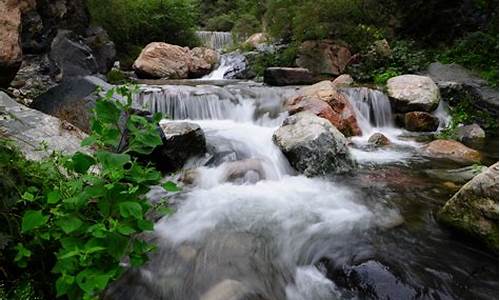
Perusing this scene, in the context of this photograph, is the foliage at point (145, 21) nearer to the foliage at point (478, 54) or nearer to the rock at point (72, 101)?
the rock at point (72, 101)

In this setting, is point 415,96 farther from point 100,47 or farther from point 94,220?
point 94,220

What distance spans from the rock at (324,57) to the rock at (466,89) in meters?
2.60

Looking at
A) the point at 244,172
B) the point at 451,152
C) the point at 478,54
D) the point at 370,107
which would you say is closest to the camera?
the point at 244,172

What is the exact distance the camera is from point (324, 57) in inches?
450

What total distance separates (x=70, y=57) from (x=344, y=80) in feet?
21.6

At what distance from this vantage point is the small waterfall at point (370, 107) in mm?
8219

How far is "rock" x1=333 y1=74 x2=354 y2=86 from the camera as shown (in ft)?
32.5

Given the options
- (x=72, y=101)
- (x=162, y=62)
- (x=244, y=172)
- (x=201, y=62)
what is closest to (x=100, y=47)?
(x=162, y=62)

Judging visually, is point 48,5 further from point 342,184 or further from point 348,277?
point 348,277

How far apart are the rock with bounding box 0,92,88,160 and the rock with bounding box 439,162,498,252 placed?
3.42 m

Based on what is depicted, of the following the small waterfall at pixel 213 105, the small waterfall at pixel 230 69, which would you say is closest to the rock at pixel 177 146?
the small waterfall at pixel 213 105

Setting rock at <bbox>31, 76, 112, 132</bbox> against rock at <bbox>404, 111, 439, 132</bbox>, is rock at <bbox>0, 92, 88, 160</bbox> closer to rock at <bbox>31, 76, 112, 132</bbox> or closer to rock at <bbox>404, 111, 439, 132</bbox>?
rock at <bbox>31, 76, 112, 132</bbox>

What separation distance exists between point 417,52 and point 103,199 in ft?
37.0

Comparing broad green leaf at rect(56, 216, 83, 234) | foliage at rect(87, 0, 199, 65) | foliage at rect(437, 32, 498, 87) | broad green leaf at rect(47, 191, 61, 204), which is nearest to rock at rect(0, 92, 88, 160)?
broad green leaf at rect(47, 191, 61, 204)
